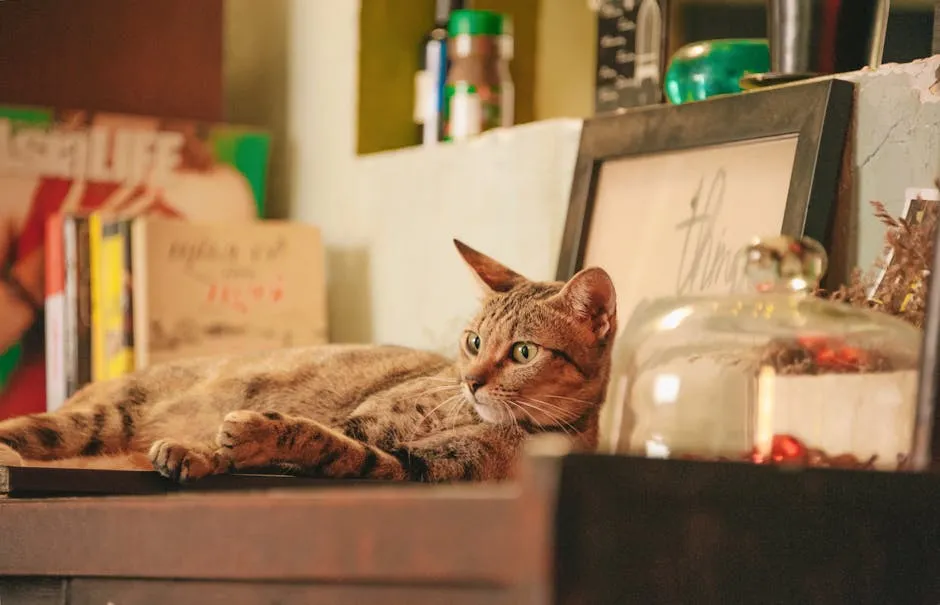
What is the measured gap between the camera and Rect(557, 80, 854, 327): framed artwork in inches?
45.9

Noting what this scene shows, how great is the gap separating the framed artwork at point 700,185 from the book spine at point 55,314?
37.1 inches

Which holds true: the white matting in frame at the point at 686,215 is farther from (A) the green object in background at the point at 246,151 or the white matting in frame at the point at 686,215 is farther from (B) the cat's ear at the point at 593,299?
(A) the green object in background at the point at 246,151

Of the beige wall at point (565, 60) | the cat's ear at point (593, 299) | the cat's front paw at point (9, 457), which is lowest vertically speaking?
the cat's front paw at point (9, 457)

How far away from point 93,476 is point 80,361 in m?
1.02

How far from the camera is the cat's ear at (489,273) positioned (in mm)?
1297

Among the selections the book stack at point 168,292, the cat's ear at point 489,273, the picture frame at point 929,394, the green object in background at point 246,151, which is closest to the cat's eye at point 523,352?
the cat's ear at point 489,273

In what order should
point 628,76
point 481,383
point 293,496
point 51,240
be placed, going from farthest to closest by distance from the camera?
1. point 51,240
2. point 628,76
3. point 481,383
4. point 293,496

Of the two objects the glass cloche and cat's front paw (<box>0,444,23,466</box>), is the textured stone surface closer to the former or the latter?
the glass cloche

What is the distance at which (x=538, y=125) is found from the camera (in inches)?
62.7

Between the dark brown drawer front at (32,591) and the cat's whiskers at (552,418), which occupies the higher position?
the cat's whiskers at (552,418)

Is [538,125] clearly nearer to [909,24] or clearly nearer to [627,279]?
[627,279]

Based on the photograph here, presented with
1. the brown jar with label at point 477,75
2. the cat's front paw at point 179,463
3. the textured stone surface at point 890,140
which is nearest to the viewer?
the cat's front paw at point 179,463

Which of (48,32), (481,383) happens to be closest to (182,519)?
(481,383)

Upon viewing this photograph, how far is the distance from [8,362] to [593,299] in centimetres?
124
